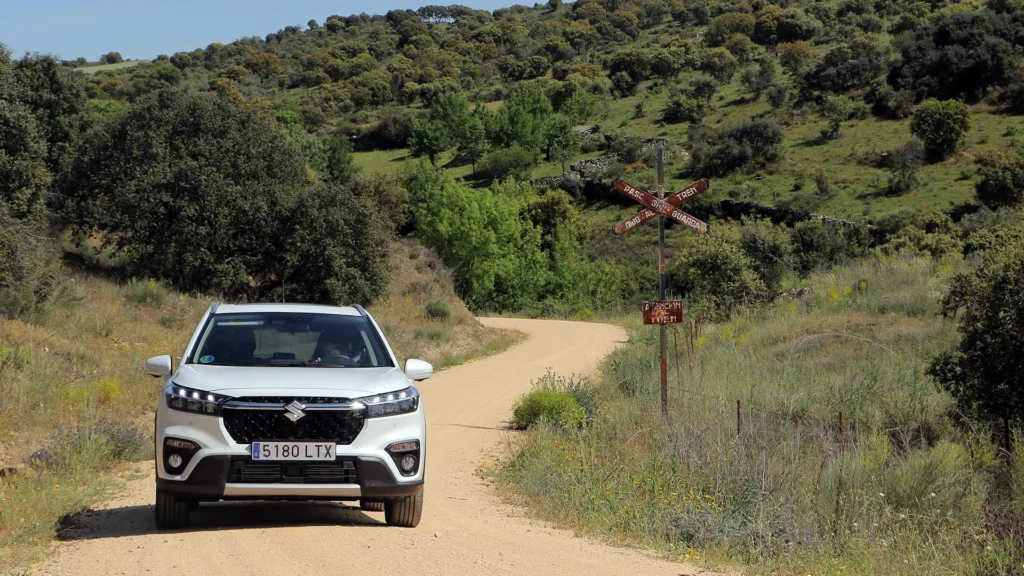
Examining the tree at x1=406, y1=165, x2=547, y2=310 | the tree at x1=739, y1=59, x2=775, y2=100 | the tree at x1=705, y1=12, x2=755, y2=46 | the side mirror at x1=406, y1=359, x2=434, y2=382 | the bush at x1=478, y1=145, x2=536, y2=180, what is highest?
the tree at x1=705, y1=12, x2=755, y2=46

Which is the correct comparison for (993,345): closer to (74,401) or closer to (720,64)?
(74,401)

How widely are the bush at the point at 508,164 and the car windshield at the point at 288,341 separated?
268 feet

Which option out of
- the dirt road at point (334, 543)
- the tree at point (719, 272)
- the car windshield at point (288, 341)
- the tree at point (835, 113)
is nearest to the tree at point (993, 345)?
the dirt road at point (334, 543)

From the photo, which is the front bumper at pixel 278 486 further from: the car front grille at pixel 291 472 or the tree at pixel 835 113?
the tree at pixel 835 113

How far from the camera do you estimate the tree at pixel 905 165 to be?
6112cm

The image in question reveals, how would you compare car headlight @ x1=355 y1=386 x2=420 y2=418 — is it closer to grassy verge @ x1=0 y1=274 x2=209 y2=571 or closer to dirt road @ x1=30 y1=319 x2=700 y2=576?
dirt road @ x1=30 y1=319 x2=700 y2=576

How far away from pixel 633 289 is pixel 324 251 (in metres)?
37.3

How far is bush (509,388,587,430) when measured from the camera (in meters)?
14.0

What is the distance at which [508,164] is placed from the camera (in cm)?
9069

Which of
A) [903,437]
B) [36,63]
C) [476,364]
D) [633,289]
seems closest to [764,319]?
[476,364]

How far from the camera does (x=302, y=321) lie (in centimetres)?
848

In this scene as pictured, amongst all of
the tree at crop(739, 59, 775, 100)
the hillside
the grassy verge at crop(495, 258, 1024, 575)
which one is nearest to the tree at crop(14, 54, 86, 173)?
the grassy verge at crop(495, 258, 1024, 575)

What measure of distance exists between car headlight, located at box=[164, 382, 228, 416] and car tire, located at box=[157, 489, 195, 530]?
0.72 meters

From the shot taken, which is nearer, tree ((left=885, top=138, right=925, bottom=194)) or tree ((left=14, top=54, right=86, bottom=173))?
tree ((left=14, top=54, right=86, bottom=173))
